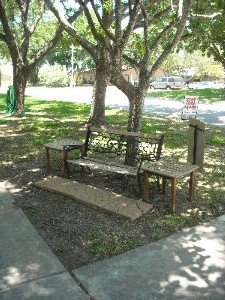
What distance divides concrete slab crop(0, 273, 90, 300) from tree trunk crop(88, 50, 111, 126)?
8.13m

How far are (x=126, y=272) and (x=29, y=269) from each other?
44.9 inches

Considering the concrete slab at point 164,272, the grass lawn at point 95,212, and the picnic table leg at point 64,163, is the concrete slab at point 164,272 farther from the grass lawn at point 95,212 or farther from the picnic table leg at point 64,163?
the picnic table leg at point 64,163

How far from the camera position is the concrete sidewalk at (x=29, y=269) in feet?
12.4

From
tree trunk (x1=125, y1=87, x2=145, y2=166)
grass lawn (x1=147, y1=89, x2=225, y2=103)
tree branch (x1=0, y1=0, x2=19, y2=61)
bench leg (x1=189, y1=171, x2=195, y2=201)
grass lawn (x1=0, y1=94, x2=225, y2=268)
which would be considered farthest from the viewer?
grass lawn (x1=147, y1=89, x2=225, y2=103)

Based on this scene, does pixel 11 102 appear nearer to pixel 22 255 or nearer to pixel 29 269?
pixel 22 255

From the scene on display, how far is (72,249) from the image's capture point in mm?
4680

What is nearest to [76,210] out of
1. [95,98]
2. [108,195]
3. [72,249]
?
[108,195]

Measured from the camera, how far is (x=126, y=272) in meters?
4.17

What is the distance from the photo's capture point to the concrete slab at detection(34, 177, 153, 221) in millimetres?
5625

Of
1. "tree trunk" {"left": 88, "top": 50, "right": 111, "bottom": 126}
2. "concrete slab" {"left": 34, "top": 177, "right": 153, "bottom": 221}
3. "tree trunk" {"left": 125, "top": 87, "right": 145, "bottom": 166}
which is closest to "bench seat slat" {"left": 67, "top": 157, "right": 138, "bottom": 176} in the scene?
"concrete slab" {"left": 34, "top": 177, "right": 153, "bottom": 221}

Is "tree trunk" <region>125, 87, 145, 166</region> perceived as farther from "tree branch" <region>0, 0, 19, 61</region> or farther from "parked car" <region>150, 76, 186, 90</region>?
"parked car" <region>150, 76, 186, 90</region>

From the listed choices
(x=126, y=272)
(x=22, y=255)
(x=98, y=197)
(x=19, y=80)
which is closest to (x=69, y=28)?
(x=98, y=197)

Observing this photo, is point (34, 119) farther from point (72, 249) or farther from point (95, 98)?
point (72, 249)

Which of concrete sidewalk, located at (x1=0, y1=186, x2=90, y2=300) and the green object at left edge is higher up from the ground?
the green object at left edge
